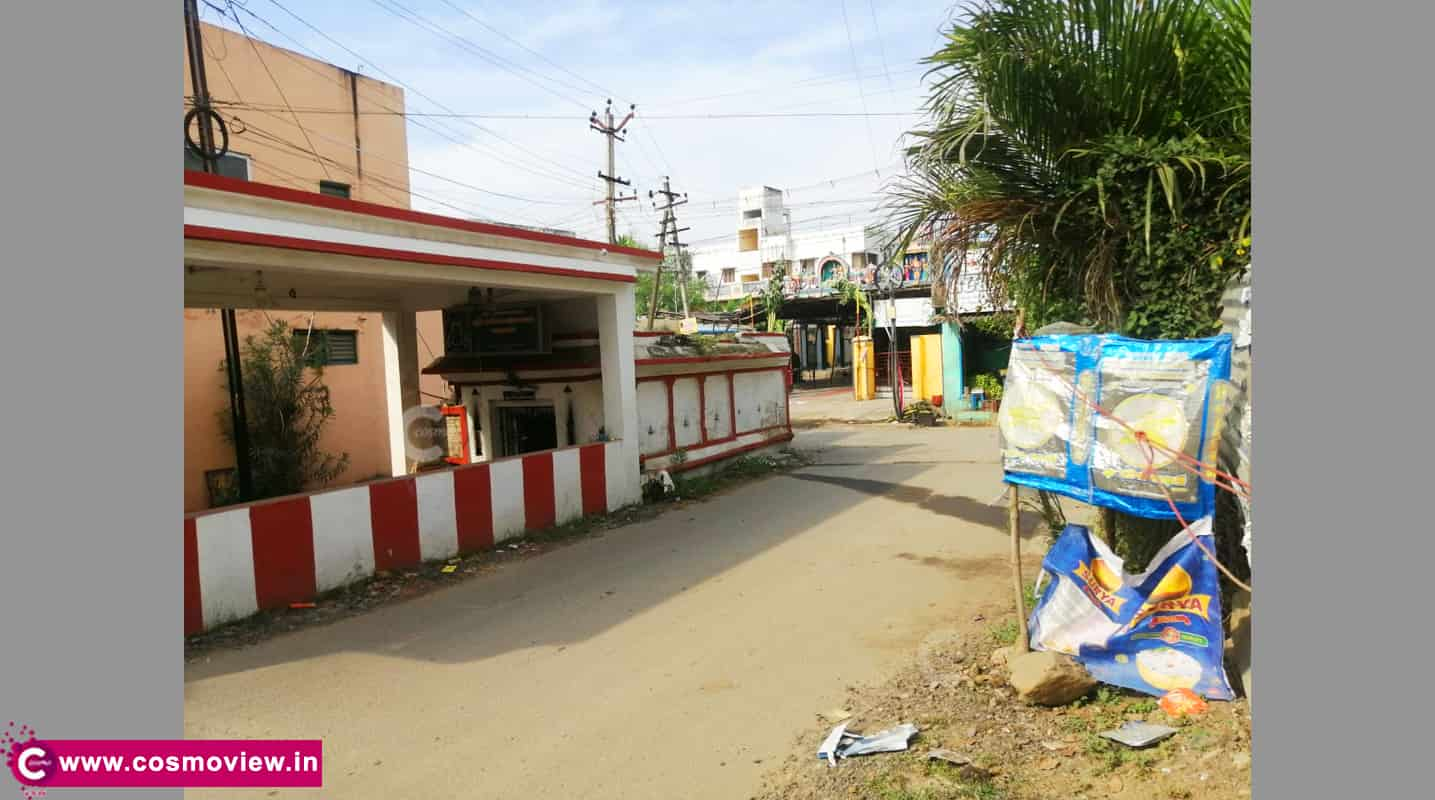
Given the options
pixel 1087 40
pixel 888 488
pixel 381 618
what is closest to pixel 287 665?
pixel 381 618

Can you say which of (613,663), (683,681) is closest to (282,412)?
(613,663)

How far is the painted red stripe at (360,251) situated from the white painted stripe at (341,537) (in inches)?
85.4

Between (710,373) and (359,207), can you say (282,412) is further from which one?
(359,207)

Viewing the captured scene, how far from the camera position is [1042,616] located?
15.9 feet

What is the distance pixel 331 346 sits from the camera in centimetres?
1467

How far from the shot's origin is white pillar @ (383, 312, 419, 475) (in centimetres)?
1205

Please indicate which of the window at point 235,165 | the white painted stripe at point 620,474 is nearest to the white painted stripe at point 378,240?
the white painted stripe at point 620,474

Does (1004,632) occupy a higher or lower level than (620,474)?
lower

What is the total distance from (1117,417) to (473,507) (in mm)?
6539

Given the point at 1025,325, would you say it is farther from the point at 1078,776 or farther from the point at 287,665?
the point at 287,665

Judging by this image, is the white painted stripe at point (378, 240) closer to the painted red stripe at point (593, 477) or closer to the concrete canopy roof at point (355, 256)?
the concrete canopy roof at point (355, 256)

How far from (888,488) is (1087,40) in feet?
26.7

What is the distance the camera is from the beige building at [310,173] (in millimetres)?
12508

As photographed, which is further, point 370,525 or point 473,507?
point 473,507
